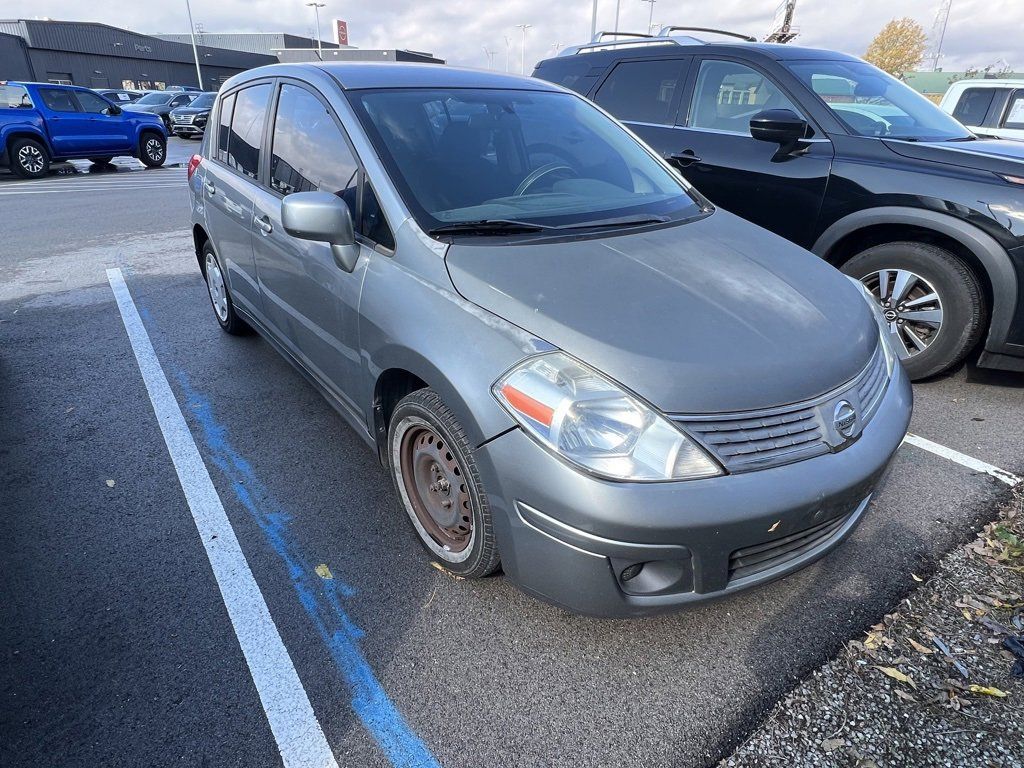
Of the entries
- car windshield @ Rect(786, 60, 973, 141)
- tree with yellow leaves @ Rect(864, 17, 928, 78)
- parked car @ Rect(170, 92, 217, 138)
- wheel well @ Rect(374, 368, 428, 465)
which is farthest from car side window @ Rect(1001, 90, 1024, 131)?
tree with yellow leaves @ Rect(864, 17, 928, 78)

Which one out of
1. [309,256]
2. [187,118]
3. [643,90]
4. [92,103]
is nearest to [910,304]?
[643,90]

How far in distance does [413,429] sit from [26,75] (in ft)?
184

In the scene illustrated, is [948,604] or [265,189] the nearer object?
[948,604]

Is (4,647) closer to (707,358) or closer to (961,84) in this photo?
(707,358)

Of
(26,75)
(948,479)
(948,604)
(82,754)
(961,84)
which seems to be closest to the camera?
(82,754)

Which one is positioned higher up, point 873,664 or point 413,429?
point 413,429

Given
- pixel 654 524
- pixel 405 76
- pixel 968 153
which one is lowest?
pixel 654 524

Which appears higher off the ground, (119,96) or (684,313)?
(684,313)

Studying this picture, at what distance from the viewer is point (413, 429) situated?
235 centimetres

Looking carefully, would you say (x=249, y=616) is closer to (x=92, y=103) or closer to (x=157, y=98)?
(x=92, y=103)

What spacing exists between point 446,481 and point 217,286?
322 cm

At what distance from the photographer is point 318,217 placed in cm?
231

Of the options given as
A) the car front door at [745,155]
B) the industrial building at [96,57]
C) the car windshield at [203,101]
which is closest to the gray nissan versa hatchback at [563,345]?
the car front door at [745,155]

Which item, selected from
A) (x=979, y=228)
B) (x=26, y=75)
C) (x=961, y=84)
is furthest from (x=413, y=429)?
(x=26, y=75)
